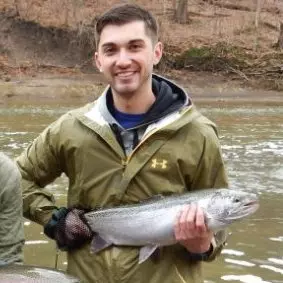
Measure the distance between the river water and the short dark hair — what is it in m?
1.28

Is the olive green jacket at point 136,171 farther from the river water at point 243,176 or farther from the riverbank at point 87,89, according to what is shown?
the riverbank at point 87,89

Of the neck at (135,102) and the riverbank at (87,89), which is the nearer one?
the neck at (135,102)

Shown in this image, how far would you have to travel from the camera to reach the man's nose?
339cm

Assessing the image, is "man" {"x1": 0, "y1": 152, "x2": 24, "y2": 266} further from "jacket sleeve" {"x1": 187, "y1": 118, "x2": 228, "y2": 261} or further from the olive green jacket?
"jacket sleeve" {"x1": 187, "y1": 118, "x2": 228, "y2": 261}

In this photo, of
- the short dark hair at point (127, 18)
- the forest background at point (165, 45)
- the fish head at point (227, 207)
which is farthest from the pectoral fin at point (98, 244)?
the forest background at point (165, 45)

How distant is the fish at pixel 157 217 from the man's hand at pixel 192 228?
0.03 metres

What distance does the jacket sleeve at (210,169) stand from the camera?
3.37m

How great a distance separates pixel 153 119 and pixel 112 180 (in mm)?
338

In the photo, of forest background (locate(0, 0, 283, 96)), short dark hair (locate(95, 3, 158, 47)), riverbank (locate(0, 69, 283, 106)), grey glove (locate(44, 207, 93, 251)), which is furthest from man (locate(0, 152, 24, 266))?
forest background (locate(0, 0, 283, 96))

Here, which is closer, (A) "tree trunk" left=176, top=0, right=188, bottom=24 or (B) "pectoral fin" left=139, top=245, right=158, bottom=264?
(B) "pectoral fin" left=139, top=245, right=158, bottom=264

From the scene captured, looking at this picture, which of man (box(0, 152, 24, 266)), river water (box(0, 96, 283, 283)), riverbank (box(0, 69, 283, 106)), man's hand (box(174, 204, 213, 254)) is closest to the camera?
man's hand (box(174, 204, 213, 254))

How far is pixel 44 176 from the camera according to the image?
364cm

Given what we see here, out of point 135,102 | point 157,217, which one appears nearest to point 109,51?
point 135,102

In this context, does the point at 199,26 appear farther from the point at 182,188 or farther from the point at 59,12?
the point at 182,188
